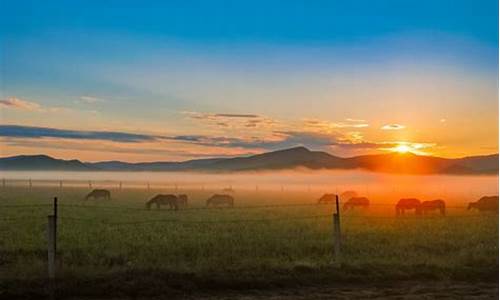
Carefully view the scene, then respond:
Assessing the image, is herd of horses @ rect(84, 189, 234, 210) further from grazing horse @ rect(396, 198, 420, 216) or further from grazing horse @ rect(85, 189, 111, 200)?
grazing horse @ rect(396, 198, 420, 216)

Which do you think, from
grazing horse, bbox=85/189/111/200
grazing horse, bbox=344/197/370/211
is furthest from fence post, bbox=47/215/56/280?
grazing horse, bbox=85/189/111/200

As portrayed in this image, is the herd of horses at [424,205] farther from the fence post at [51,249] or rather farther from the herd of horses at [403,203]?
the fence post at [51,249]

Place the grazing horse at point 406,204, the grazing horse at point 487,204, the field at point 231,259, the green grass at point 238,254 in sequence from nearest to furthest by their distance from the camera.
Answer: the field at point 231,259 → the green grass at point 238,254 → the grazing horse at point 406,204 → the grazing horse at point 487,204

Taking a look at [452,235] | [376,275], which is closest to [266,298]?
[376,275]

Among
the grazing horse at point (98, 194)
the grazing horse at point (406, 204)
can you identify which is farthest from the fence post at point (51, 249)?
the grazing horse at point (98, 194)

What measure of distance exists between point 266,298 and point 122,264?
4.40m

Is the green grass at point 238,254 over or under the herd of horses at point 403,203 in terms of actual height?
under

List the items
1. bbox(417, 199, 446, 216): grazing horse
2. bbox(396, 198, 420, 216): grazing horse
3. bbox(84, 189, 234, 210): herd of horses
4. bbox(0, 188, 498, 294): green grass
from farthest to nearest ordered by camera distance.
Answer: bbox(84, 189, 234, 210): herd of horses
bbox(396, 198, 420, 216): grazing horse
bbox(417, 199, 446, 216): grazing horse
bbox(0, 188, 498, 294): green grass

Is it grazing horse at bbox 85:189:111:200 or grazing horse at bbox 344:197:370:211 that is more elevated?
grazing horse at bbox 85:189:111:200

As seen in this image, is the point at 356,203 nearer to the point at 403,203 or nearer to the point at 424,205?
the point at 403,203

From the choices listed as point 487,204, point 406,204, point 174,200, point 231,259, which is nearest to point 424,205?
point 406,204

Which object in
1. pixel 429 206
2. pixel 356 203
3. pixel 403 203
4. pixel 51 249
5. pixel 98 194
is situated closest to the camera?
pixel 51 249

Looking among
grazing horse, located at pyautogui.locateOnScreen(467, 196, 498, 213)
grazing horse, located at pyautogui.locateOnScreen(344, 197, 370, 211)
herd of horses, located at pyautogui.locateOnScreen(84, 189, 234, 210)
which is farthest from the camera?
grazing horse, located at pyautogui.locateOnScreen(344, 197, 370, 211)

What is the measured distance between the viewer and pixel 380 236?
20.1 m
